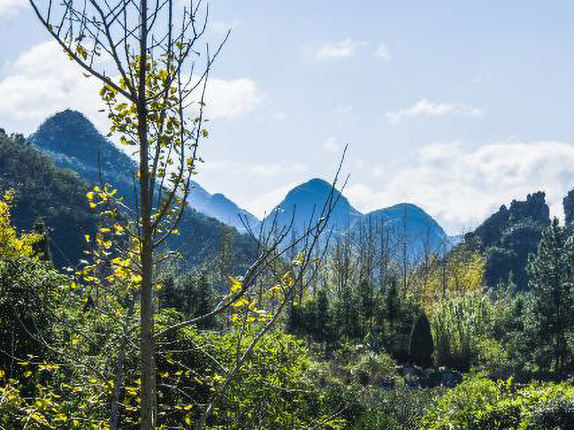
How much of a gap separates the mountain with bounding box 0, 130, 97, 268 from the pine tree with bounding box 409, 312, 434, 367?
4299cm

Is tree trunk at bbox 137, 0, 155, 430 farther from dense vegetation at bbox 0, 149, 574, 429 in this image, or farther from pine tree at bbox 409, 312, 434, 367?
pine tree at bbox 409, 312, 434, 367

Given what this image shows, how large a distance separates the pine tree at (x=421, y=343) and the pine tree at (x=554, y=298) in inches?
178

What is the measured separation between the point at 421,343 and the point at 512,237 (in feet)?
186

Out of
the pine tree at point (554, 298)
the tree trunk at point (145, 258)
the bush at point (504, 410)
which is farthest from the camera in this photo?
the pine tree at point (554, 298)

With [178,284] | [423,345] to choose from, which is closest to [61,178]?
[178,284]

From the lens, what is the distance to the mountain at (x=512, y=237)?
2783 inches

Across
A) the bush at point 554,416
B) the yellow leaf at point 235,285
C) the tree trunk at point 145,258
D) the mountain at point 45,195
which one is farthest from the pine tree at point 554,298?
the mountain at point 45,195

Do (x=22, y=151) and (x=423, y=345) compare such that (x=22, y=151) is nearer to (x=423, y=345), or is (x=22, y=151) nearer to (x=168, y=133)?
(x=423, y=345)

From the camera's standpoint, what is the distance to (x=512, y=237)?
74.9m

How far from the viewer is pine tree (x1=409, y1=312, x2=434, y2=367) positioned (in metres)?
24.3

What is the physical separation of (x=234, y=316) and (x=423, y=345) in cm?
2289

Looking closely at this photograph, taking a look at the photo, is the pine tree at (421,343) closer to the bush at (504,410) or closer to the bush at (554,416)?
the bush at (504,410)

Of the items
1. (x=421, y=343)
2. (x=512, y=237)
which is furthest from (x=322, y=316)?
(x=512, y=237)

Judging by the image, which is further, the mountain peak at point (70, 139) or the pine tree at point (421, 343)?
the mountain peak at point (70, 139)
